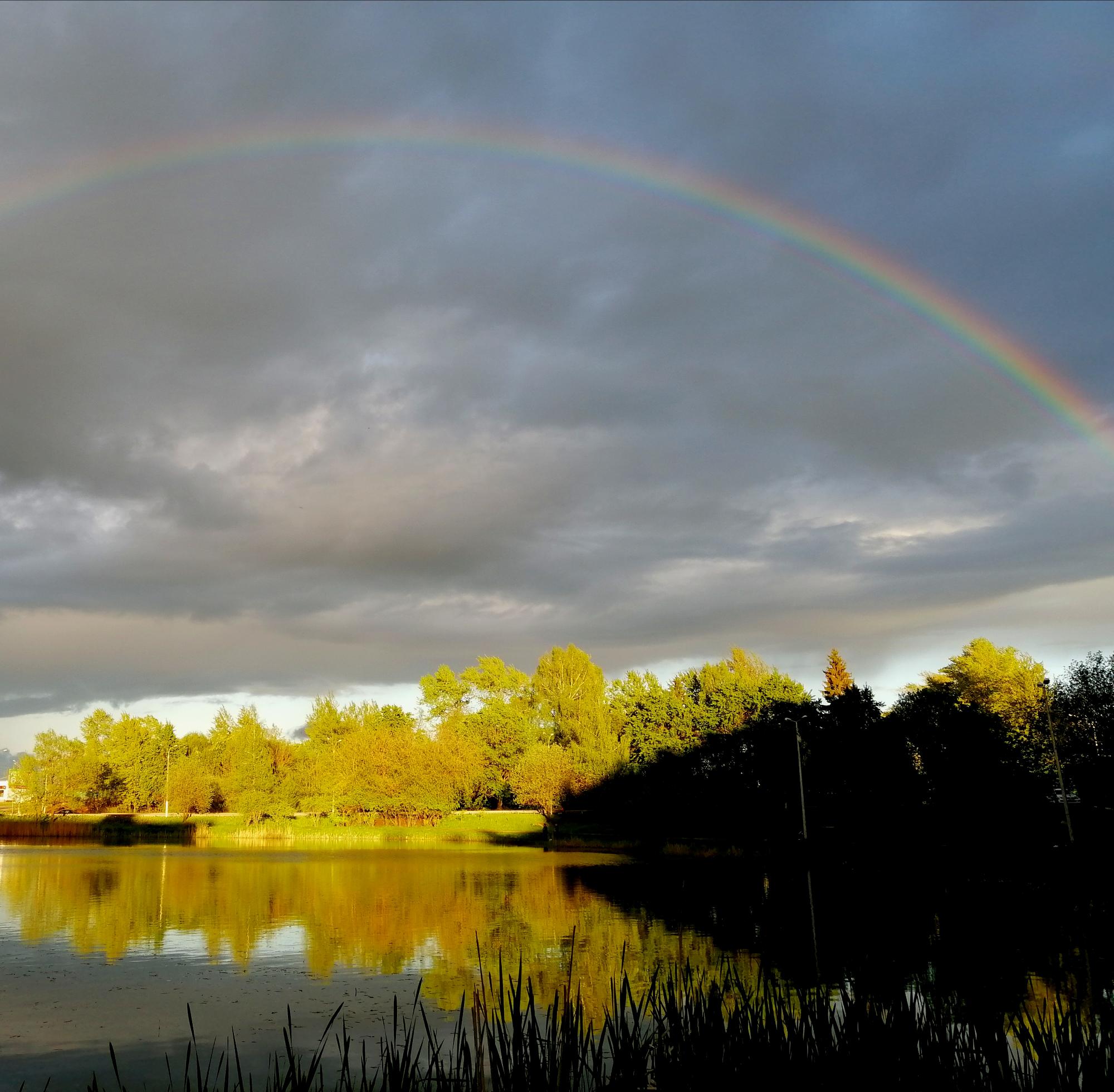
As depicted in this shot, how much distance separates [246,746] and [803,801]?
212 feet

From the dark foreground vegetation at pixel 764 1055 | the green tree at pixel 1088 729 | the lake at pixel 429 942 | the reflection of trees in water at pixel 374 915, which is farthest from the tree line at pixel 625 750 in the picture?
the dark foreground vegetation at pixel 764 1055

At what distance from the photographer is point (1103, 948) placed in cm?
2555

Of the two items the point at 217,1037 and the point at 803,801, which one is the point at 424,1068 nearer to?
the point at 217,1037

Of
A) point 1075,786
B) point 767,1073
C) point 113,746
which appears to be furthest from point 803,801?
point 113,746

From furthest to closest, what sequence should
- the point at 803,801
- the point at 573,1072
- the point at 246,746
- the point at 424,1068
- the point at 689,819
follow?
1. the point at 246,746
2. the point at 689,819
3. the point at 803,801
4. the point at 424,1068
5. the point at 573,1072

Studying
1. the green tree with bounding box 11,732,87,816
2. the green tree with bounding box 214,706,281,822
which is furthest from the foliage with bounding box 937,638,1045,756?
the green tree with bounding box 11,732,87,816

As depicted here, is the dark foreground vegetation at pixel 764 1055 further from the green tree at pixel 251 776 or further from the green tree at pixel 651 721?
the green tree at pixel 251 776

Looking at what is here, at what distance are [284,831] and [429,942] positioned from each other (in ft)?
224

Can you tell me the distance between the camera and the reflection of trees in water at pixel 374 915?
25.0 metres

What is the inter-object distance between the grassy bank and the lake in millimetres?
32166

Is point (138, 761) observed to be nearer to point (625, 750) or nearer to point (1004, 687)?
point (625, 750)

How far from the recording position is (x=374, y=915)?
35000 mm

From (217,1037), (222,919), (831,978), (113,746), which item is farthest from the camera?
(113,746)

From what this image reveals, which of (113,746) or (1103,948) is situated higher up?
(113,746)
